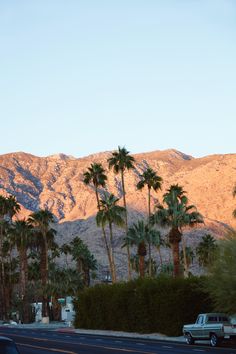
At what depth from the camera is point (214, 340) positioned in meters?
38.6

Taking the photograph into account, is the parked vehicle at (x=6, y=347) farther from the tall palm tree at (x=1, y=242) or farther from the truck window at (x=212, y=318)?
the tall palm tree at (x=1, y=242)

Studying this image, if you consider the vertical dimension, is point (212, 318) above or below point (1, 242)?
below

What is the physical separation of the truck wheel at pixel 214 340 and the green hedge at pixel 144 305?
28.0ft

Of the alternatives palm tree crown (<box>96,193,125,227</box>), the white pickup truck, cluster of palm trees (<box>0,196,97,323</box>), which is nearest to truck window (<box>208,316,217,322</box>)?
the white pickup truck

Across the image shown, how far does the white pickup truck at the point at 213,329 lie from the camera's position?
1499 inches

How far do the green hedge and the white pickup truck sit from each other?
6.79 m

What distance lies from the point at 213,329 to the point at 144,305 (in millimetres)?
17321

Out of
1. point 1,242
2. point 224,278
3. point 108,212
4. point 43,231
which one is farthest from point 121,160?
point 224,278

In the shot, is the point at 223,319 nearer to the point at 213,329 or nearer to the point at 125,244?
the point at 213,329

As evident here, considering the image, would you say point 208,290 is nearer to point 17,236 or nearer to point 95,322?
point 95,322

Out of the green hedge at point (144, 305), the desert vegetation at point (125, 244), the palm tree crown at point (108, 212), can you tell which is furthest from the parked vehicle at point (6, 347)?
the palm tree crown at point (108, 212)

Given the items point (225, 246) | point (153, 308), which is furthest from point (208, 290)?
point (153, 308)

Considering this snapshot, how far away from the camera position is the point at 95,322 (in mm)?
66438

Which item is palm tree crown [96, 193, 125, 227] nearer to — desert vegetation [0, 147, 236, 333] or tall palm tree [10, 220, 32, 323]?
desert vegetation [0, 147, 236, 333]
